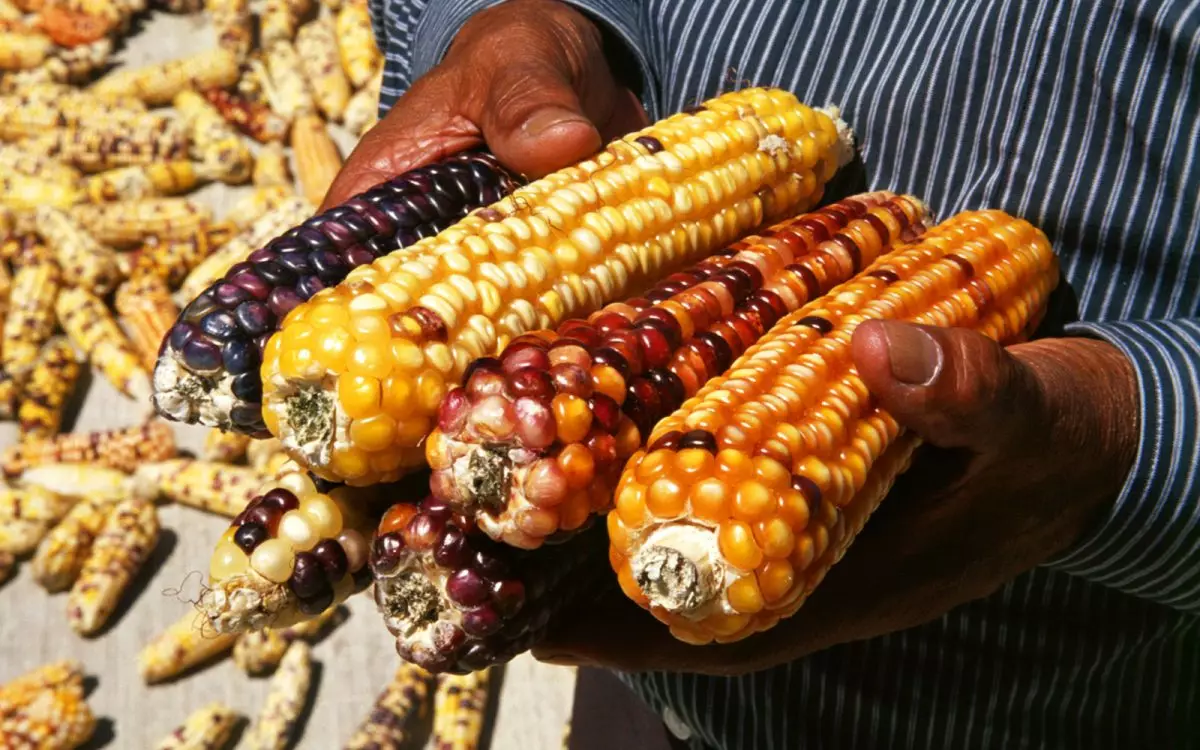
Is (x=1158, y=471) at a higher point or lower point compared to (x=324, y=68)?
higher

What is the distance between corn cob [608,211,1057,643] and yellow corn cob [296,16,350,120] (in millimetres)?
3430

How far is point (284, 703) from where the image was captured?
8.17ft

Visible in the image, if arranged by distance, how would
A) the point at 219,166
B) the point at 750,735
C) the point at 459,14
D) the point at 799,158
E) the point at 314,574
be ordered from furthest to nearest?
1. the point at 219,166
2. the point at 459,14
3. the point at 750,735
4. the point at 799,158
5. the point at 314,574

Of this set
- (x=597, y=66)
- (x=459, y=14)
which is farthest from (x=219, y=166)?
(x=597, y=66)

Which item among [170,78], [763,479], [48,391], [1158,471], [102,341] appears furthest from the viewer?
[170,78]

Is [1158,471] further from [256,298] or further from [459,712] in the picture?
[459,712]

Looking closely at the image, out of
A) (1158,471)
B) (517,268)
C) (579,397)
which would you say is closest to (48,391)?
(517,268)

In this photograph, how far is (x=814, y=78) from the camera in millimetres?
1390

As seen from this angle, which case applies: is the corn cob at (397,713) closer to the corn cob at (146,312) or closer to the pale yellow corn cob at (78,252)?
the corn cob at (146,312)

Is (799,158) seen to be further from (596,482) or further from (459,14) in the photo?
(459,14)

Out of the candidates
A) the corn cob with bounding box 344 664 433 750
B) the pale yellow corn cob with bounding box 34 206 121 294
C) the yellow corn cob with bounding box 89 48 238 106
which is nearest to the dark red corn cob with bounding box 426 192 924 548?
the corn cob with bounding box 344 664 433 750

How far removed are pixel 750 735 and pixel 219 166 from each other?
3.04 m

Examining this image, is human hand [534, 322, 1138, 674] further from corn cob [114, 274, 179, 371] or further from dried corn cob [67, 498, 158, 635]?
corn cob [114, 274, 179, 371]

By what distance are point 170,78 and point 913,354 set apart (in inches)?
155
